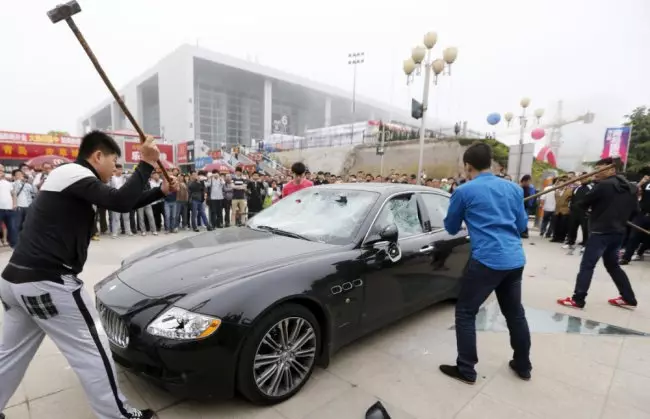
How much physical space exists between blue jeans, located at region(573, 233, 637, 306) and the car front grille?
4.65 metres

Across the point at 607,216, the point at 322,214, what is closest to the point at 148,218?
the point at 322,214

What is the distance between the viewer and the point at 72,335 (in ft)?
5.91

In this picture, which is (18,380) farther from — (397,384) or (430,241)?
(430,241)

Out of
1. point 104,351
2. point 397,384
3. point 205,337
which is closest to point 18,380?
point 104,351

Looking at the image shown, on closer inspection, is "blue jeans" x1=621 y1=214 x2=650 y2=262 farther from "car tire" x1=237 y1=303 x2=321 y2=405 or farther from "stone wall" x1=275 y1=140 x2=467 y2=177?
"stone wall" x1=275 y1=140 x2=467 y2=177

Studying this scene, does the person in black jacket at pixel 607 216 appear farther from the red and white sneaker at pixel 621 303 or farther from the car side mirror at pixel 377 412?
the car side mirror at pixel 377 412

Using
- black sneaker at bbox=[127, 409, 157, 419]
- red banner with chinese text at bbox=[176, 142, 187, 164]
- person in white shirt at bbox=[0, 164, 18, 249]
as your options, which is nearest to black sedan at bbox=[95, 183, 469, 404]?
black sneaker at bbox=[127, 409, 157, 419]

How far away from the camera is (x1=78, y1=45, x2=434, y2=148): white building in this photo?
3956cm

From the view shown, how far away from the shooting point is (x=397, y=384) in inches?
101

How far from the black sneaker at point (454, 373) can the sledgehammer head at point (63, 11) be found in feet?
10.9

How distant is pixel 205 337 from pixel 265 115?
4694cm

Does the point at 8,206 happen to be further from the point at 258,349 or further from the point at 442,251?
the point at 442,251

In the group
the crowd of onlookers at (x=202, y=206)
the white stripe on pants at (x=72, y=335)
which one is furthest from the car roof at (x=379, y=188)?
the crowd of onlookers at (x=202, y=206)

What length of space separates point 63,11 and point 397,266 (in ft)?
9.10
